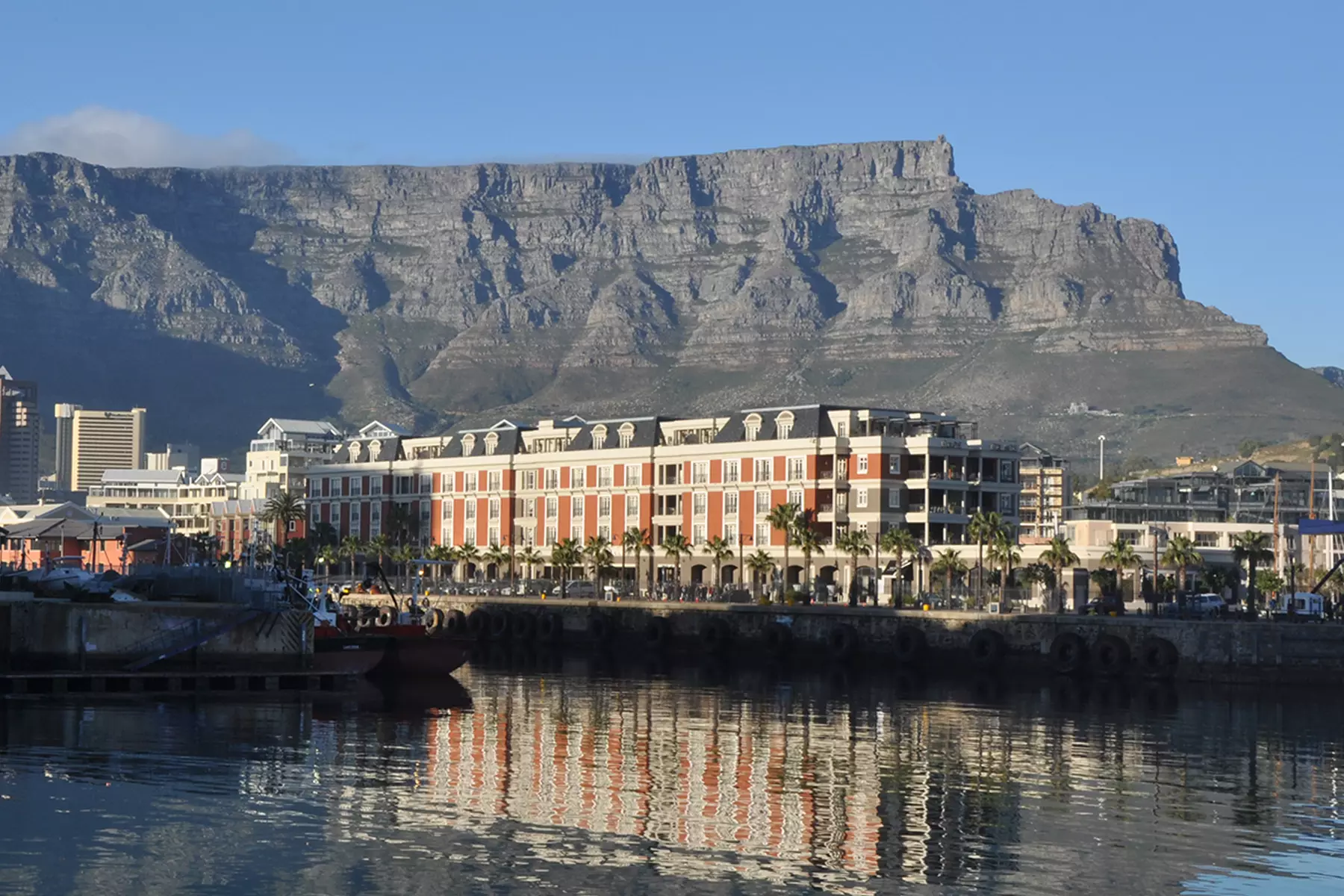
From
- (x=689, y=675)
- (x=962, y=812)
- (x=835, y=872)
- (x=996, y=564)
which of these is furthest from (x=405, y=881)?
(x=996, y=564)

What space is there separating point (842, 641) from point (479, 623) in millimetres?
40358

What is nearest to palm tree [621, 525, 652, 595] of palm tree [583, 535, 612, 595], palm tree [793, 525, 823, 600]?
palm tree [583, 535, 612, 595]

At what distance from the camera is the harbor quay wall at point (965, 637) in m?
124

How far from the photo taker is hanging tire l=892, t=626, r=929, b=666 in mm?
139875

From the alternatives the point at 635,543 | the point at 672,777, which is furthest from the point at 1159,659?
the point at 635,543

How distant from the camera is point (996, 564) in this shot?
6777 inches

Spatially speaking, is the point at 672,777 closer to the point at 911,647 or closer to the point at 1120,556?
the point at 911,647

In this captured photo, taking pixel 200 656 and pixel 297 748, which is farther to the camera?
pixel 200 656

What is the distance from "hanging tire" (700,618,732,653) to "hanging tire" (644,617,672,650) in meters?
3.44

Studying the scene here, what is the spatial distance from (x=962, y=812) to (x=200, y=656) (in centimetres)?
4891

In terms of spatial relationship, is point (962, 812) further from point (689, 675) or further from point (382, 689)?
point (689, 675)

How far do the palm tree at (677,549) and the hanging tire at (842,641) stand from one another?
39.5 meters

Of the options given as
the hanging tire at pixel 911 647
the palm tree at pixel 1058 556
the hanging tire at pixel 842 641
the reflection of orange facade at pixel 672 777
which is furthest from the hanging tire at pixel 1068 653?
the reflection of orange facade at pixel 672 777

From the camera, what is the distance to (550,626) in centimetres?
16775
